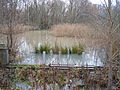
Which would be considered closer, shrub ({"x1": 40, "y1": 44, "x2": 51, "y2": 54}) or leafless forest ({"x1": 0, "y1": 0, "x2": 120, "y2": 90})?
leafless forest ({"x1": 0, "y1": 0, "x2": 120, "y2": 90})

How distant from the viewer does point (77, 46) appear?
8.84 m

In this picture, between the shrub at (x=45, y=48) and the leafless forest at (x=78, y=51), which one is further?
the shrub at (x=45, y=48)

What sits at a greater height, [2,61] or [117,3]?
[117,3]

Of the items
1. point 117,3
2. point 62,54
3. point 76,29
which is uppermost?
point 117,3

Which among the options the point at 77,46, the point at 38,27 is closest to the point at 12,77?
the point at 77,46

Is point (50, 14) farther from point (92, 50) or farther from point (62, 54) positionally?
point (92, 50)

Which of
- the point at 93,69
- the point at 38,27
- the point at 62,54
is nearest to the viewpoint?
the point at 93,69

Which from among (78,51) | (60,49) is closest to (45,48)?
(60,49)

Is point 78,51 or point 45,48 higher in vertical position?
point 45,48

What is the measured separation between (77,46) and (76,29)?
2894 mm

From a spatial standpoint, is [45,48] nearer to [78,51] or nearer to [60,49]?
[60,49]

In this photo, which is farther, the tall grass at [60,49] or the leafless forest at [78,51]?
the tall grass at [60,49]

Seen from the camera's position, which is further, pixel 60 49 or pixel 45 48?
pixel 60 49

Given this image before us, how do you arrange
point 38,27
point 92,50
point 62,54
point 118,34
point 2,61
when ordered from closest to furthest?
point 118,34, point 2,61, point 92,50, point 62,54, point 38,27
